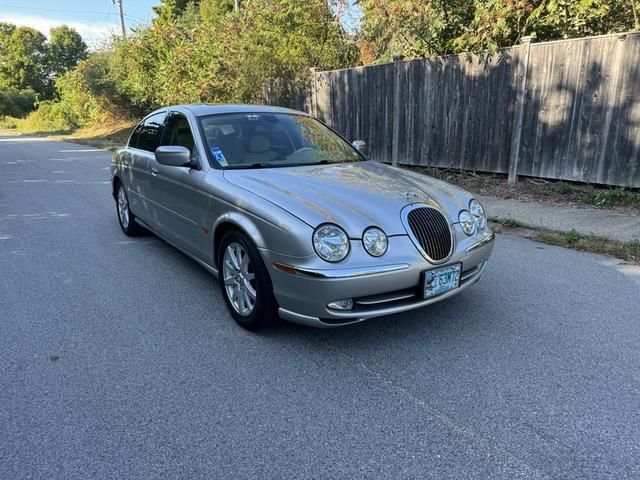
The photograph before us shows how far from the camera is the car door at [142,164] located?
5.16 metres

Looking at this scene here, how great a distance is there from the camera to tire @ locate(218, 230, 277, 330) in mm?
3266

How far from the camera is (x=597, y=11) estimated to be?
793 cm

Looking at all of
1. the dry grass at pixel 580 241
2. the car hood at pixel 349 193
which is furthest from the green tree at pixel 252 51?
the car hood at pixel 349 193

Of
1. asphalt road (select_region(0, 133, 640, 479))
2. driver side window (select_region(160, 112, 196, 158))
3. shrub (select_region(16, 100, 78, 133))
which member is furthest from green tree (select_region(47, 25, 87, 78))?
asphalt road (select_region(0, 133, 640, 479))

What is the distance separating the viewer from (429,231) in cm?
322

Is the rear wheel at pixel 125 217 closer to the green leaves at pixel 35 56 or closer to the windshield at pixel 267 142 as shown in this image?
the windshield at pixel 267 142

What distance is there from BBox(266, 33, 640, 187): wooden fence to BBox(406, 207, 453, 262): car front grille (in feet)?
16.4

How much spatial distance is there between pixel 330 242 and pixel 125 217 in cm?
411

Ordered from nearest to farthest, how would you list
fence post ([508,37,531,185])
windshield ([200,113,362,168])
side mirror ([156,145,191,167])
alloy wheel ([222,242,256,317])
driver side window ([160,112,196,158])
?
alloy wheel ([222,242,256,317]), side mirror ([156,145,191,167]), windshield ([200,113,362,168]), driver side window ([160,112,196,158]), fence post ([508,37,531,185])

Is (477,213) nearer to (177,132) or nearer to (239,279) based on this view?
(239,279)

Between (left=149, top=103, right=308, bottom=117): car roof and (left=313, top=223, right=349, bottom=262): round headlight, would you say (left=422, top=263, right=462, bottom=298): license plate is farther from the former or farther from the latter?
(left=149, top=103, right=308, bottom=117): car roof

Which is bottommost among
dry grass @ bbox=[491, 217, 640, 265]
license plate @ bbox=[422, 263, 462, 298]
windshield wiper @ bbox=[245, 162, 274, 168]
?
dry grass @ bbox=[491, 217, 640, 265]

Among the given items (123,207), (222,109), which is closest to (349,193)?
(222,109)

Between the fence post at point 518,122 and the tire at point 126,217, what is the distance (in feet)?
19.4
